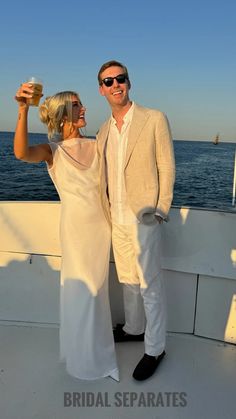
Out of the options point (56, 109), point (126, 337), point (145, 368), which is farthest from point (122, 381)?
point (56, 109)

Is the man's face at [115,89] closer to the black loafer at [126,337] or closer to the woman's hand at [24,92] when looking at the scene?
the woman's hand at [24,92]

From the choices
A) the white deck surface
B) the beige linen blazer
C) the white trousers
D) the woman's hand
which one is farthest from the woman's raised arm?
the white deck surface

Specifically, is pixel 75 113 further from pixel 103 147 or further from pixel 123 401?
pixel 123 401

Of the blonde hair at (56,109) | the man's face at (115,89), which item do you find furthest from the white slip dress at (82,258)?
the man's face at (115,89)

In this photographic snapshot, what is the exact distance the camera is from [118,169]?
5.97 ft

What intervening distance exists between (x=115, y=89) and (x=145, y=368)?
1410 mm

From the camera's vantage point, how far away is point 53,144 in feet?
5.96

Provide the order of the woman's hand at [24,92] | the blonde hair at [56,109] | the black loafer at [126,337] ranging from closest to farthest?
1. the woman's hand at [24,92]
2. the blonde hair at [56,109]
3. the black loafer at [126,337]

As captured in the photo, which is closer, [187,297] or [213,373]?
[213,373]

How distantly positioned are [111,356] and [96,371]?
0.36ft

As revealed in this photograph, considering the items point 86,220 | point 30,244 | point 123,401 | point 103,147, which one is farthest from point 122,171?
point 123,401

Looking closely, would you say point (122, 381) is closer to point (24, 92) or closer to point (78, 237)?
point (78, 237)

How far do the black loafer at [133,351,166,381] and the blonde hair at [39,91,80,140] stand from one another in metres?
1.29

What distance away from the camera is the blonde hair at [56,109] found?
176 cm
